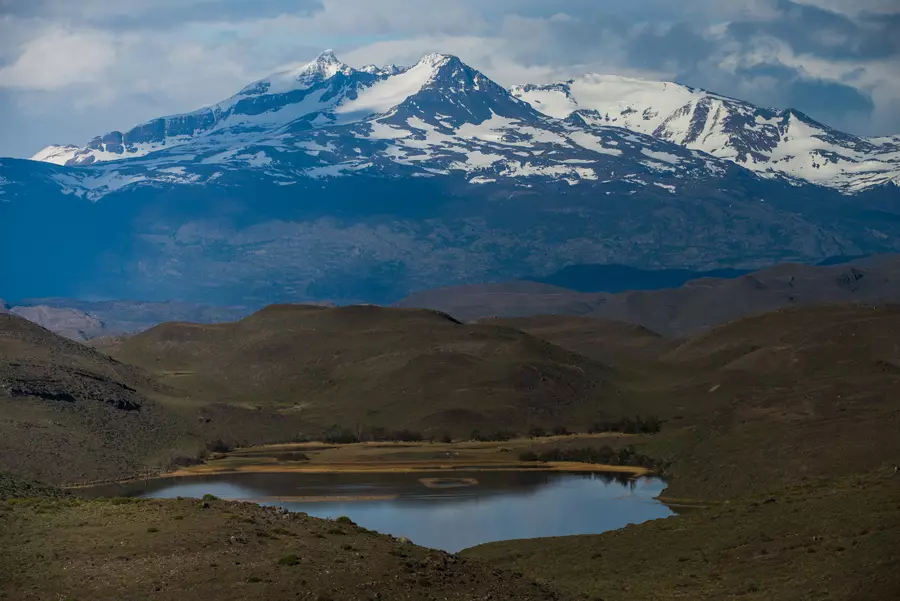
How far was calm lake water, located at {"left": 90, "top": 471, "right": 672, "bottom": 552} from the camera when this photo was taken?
94.4m

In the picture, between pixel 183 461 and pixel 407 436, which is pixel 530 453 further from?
pixel 183 461

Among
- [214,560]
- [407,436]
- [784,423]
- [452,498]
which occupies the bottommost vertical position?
[452,498]

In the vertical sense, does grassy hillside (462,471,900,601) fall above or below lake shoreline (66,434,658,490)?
above

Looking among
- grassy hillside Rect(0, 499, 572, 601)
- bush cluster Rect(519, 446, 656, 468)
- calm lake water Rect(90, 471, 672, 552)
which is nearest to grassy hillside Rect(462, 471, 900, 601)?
grassy hillside Rect(0, 499, 572, 601)

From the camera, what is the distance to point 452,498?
111188mm

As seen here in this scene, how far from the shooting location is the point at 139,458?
5276 inches

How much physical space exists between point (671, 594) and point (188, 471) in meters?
82.3

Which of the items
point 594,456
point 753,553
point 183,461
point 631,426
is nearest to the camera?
point 753,553

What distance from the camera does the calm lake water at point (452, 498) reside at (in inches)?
3716

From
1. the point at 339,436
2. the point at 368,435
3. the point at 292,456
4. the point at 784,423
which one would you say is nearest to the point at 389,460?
the point at 292,456

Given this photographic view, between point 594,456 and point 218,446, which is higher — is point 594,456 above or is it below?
above

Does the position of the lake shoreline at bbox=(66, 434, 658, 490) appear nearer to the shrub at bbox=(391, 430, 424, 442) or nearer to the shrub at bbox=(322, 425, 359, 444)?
the shrub at bbox=(322, 425, 359, 444)

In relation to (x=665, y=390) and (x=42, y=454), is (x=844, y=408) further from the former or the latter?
(x=665, y=390)

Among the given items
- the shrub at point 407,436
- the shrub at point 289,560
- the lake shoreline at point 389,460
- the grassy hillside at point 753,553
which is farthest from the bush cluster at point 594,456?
the shrub at point 289,560
